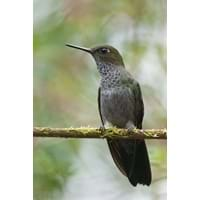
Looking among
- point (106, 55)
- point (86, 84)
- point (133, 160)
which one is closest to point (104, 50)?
point (106, 55)

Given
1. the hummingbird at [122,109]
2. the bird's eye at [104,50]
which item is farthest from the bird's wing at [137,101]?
the bird's eye at [104,50]

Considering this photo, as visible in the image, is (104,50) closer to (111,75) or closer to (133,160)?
(111,75)

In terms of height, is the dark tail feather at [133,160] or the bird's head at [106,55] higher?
the bird's head at [106,55]

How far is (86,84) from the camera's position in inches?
82.7

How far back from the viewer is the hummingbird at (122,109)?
2.06 metres

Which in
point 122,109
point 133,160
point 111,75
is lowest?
point 133,160

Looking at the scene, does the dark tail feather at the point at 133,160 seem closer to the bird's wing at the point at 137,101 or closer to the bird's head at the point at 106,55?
the bird's wing at the point at 137,101

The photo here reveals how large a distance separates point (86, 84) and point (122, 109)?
16 cm

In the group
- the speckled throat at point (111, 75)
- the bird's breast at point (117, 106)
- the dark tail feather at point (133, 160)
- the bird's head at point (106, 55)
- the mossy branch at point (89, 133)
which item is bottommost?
the dark tail feather at point (133, 160)

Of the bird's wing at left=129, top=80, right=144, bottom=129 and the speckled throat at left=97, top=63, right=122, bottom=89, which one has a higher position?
the speckled throat at left=97, top=63, right=122, bottom=89

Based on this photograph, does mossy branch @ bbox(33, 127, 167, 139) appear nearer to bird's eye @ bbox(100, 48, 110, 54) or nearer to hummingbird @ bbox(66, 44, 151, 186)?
hummingbird @ bbox(66, 44, 151, 186)

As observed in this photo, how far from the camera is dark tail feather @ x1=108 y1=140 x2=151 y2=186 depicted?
2.06 meters

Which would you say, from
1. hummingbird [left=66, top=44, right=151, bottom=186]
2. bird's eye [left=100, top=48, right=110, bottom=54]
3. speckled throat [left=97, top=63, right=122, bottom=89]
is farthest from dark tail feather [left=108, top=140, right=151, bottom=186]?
bird's eye [left=100, top=48, right=110, bottom=54]
